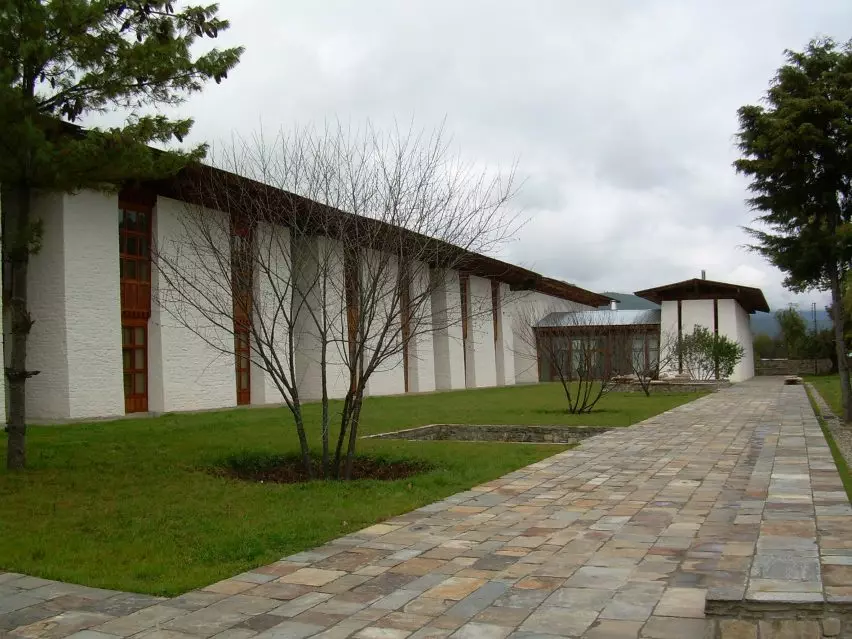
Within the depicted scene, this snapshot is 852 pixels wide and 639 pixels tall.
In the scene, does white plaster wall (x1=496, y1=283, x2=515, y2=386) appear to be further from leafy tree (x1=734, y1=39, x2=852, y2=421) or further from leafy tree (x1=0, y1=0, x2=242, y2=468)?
leafy tree (x1=0, y1=0, x2=242, y2=468)

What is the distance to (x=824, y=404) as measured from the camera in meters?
21.5

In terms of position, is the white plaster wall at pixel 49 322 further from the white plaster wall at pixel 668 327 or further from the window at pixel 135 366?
the white plaster wall at pixel 668 327

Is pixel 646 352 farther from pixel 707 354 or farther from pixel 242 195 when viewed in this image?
pixel 242 195

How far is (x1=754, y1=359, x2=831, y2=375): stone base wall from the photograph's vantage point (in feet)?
161

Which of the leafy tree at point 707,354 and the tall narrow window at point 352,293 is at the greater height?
the tall narrow window at point 352,293

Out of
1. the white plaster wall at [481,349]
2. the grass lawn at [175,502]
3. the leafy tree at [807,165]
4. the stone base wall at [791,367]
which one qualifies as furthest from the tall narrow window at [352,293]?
the stone base wall at [791,367]

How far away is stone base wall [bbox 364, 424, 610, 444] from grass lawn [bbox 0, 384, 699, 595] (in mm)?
863

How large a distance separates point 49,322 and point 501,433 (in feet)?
35.1

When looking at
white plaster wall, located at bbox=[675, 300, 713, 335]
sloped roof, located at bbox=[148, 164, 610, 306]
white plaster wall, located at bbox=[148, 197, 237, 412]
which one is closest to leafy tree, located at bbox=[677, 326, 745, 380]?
white plaster wall, located at bbox=[675, 300, 713, 335]

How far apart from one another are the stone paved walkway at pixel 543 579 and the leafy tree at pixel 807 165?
865 cm

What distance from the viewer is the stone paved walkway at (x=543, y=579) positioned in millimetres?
3904

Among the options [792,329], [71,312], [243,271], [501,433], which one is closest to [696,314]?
[792,329]

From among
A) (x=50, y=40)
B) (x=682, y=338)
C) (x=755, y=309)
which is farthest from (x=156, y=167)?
→ (x=755, y=309)

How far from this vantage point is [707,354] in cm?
3566
